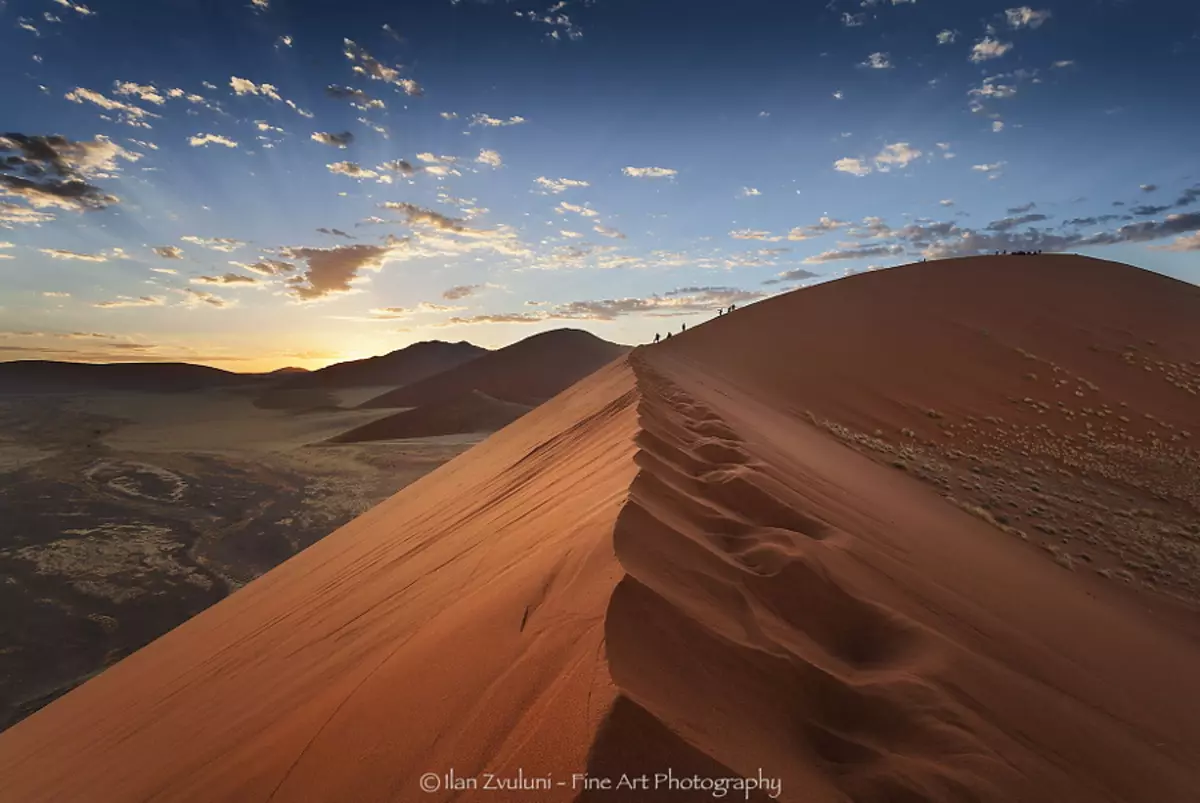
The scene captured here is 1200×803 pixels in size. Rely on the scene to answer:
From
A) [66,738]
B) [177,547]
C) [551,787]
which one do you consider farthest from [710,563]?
[177,547]

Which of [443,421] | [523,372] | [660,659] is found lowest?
[443,421]

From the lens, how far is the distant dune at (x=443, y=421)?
3206 centimetres

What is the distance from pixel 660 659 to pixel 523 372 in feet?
201

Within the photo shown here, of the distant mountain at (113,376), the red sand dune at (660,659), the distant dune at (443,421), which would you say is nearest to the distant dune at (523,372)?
the distant dune at (443,421)

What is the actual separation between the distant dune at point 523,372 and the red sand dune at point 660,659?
45.6 metres

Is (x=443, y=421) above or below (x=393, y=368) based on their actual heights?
below

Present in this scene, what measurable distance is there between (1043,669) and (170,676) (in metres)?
5.61

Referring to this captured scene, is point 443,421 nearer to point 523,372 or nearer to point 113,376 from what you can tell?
point 523,372

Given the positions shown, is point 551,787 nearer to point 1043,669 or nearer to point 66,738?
point 1043,669

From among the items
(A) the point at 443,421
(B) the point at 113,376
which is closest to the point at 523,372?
(A) the point at 443,421

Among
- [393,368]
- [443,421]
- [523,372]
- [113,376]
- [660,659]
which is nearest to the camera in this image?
[660,659]

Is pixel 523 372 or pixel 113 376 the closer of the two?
pixel 523 372

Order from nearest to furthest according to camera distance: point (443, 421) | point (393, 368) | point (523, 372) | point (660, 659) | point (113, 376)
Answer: point (660, 659), point (443, 421), point (523, 372), point (393, 368), point (113, 376)

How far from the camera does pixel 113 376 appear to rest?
401ft
